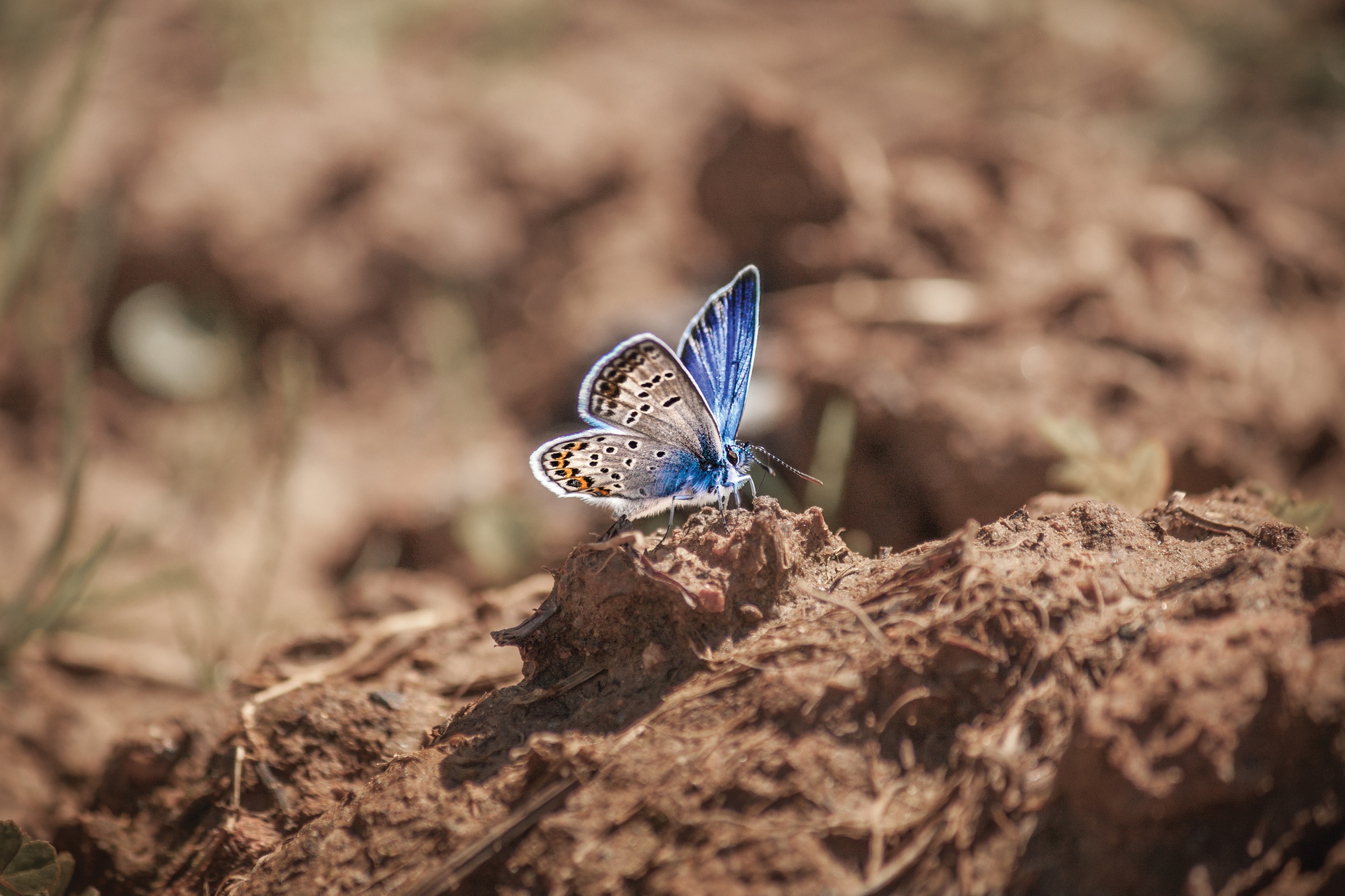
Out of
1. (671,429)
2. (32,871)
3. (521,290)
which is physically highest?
(671,429)

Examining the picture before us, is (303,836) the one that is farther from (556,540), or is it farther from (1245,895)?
(556,540)

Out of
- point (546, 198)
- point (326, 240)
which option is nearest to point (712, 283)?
point (546, 198)

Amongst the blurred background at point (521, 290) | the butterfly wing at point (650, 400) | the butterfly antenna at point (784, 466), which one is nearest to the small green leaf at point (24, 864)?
the blurred background at point (521, 290)

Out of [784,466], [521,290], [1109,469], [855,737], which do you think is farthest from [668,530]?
[521,290]

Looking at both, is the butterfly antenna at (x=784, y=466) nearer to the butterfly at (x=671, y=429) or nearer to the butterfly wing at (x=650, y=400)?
the butterfly at (x=671, y=429)

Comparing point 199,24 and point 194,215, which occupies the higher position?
point 199,24

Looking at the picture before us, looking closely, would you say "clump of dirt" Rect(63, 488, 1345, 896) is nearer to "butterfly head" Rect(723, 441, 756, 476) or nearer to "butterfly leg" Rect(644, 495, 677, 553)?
"butterfly leg" Rect(644, 495, 677, 553)

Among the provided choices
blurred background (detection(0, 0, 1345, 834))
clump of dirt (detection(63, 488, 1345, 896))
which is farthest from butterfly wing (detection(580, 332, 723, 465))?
blurred background (detection(0, 0, 1345, 834))

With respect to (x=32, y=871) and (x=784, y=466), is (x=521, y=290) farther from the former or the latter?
(x=32, y=871)
